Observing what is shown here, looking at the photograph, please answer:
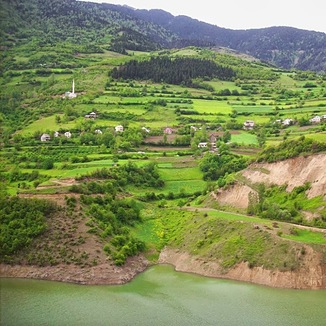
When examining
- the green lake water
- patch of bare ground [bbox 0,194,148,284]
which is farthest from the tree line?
the green lake water

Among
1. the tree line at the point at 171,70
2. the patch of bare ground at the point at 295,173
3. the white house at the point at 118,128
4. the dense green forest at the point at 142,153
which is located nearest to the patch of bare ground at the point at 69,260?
the dense green forest at the point at 142,153

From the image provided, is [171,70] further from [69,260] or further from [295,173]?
[69,260]

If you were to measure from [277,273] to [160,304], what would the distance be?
14.2 m

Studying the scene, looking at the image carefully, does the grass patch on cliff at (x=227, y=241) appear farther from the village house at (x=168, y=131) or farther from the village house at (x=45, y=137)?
the village house at (x=45, y=137)

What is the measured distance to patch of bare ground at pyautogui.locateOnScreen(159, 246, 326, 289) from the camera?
6012 centimetres

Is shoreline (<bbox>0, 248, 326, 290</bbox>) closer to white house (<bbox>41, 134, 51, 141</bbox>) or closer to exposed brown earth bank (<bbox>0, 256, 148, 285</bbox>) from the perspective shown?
exposed brown earth bank (<bbox>0, 256, 148, 285</bbox>)

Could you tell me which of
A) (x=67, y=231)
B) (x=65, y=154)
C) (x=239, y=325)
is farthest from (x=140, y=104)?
(x=239, y=325)

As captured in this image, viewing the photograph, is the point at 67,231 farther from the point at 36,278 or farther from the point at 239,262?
the point at 239,262

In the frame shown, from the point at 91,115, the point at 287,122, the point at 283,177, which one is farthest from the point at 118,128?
the point at 283,177

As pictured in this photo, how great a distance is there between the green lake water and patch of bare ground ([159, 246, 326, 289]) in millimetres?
1109

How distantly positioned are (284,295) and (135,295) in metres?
15.8

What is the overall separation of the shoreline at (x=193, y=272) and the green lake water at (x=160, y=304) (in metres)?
1.00

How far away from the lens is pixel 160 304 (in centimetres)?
→ 5628

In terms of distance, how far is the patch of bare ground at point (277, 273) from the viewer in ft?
197
